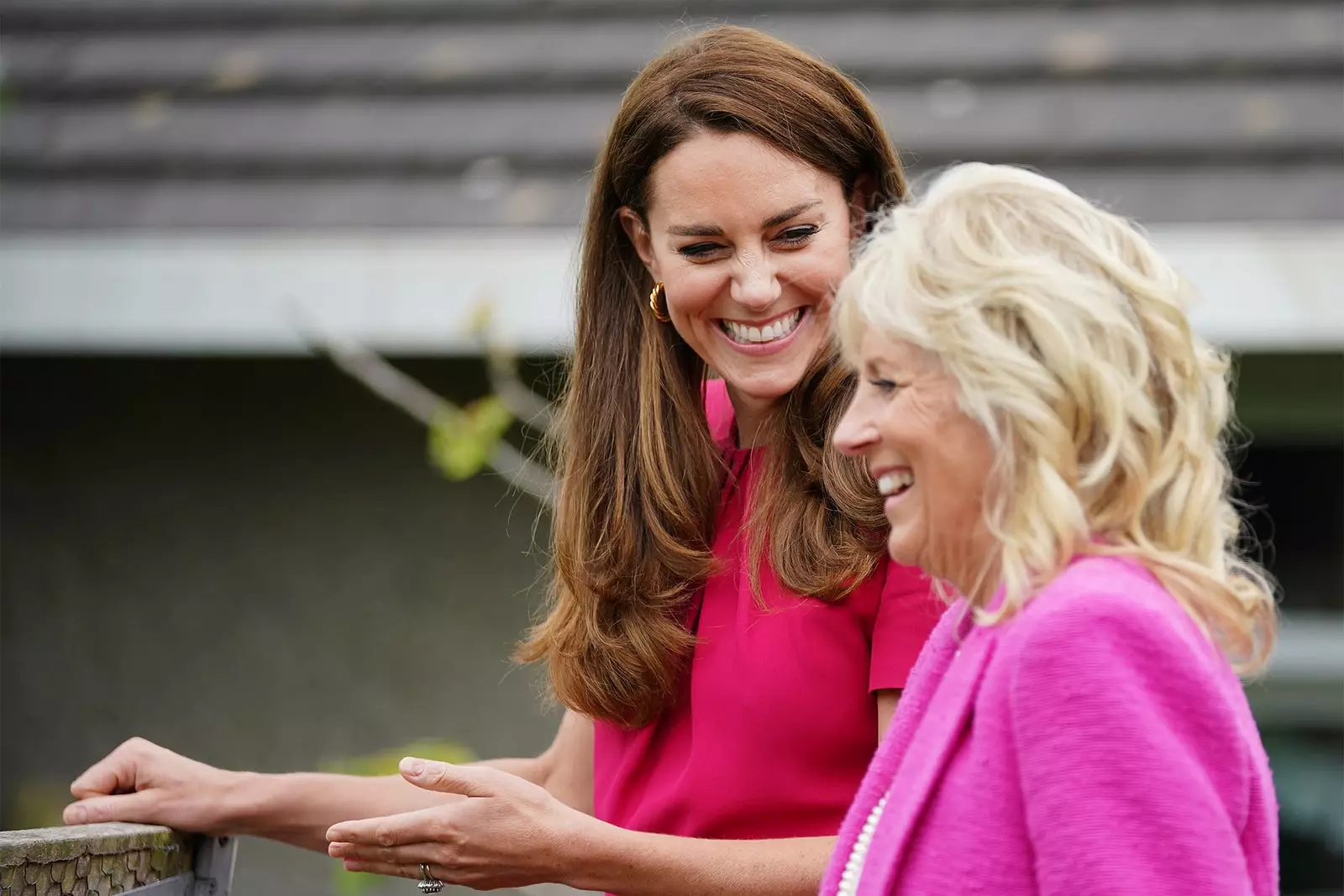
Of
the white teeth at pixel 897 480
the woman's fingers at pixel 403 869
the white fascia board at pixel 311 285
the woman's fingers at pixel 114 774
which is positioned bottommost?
the woman's fingers at pixel 403 869

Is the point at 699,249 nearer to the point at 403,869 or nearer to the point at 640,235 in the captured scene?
the point at 640,235

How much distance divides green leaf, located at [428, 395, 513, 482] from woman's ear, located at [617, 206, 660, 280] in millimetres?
1346

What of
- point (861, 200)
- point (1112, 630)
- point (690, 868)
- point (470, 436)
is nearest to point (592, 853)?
point (690, 868)

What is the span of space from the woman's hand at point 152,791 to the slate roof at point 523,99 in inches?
84.1

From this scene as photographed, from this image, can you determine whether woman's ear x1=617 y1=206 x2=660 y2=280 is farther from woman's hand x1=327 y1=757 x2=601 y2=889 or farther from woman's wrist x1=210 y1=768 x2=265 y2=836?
woman's wrist x1=210 y1=768 x2=265 y2=836

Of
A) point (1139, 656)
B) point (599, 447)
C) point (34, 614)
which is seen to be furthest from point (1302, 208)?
point (34, 614)

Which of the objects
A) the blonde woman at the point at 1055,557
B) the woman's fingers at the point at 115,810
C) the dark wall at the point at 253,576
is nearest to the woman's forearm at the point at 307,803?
the woman's fingers at the point at 115,810

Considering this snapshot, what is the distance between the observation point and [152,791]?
84.7 inches

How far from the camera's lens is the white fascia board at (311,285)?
376 cm

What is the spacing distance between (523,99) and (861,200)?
2.30 meters

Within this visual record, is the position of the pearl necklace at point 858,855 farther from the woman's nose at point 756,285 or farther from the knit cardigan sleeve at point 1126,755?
the woman's nose at point 756,285

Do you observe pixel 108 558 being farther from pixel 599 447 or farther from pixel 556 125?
pixel 599 447

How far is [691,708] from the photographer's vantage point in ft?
6.72

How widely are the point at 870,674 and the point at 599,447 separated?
0.57 metres
